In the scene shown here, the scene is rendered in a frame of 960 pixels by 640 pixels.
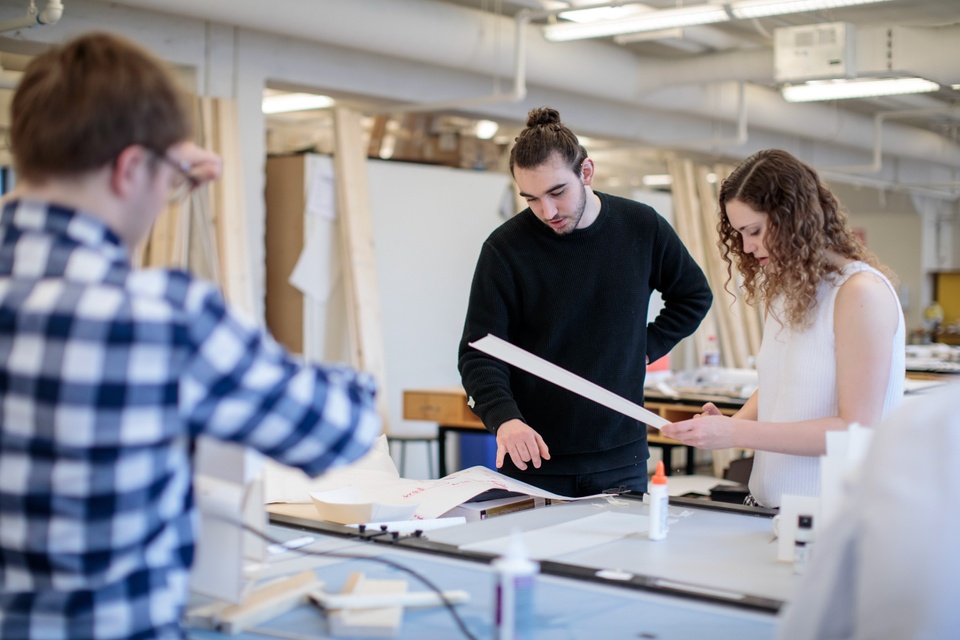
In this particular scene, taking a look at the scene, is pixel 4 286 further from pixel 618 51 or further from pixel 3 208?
pixel 618 51

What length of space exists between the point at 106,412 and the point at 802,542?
45.1 inches

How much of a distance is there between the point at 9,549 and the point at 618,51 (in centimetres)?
668

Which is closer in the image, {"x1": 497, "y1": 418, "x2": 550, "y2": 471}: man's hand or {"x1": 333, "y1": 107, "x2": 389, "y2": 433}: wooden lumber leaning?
{"x1": 497, "y1": 418, "x2": 550, "y2": 471}: man's hand

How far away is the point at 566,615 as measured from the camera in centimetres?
146

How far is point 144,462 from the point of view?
104cm

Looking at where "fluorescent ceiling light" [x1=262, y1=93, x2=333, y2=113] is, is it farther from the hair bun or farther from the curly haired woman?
the curly haired woman

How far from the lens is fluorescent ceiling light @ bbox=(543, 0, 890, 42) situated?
16.7 feet

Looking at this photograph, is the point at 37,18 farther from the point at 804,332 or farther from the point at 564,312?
the point at 804,332

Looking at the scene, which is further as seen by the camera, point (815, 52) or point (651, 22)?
point (815, 52)

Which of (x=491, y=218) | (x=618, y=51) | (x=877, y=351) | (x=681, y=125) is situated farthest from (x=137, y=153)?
(x=681, y=125)

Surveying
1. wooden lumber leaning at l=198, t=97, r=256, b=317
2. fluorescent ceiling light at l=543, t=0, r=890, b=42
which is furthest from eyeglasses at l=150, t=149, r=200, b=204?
fluorescent ceiling light at l=543, t=0, r=890, b=42

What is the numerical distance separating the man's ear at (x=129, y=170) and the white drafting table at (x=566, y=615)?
0.63m

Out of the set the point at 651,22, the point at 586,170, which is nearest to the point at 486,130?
the point at 651,22

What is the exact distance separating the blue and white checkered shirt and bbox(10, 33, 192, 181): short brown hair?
57mm
